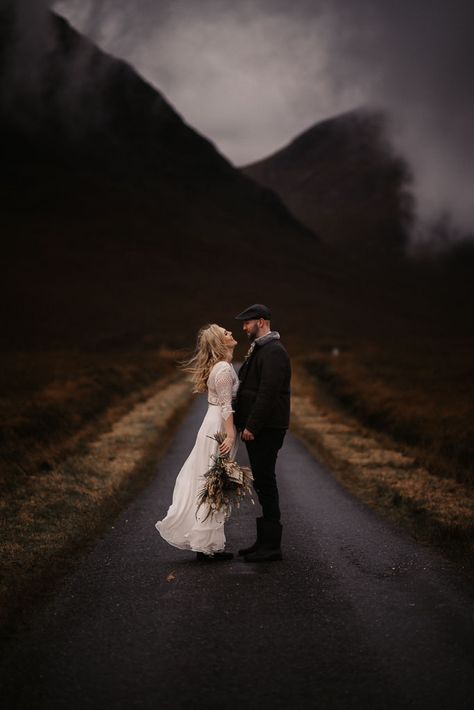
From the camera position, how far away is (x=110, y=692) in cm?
378

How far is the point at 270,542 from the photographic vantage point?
6.45 meters

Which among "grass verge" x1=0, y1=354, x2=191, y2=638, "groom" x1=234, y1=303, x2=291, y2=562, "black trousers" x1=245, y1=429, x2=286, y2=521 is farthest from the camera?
"black trousers" x1=245, y1=429, x2=286, y2=521

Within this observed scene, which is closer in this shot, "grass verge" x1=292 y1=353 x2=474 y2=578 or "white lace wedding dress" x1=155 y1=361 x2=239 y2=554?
"white lace wedding dress" x1=155 y1=361 x2=239 y2=554

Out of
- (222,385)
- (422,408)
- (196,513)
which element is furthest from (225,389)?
(422,408)

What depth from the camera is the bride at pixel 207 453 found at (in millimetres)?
6367

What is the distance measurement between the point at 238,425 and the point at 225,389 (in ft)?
1.53

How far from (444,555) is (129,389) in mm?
21974

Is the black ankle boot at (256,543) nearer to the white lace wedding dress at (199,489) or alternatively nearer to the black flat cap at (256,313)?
the white lace wedding dress at (199,489)

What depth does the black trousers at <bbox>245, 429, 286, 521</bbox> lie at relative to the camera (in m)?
6.53

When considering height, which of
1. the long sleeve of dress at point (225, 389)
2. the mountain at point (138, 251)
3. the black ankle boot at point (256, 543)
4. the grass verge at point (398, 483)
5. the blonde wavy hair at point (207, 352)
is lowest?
the black ankle boot at point (256, 543)

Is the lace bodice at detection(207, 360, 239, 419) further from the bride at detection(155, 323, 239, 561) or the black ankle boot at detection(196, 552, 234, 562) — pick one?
the black ankle boot at detection(196, 552, 234, 562)

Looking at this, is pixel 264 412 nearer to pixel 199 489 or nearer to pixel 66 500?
pixel 199 489

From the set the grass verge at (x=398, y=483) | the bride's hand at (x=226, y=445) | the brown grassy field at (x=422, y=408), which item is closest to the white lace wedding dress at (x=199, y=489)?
the bride's hand at (x=226, y=445)

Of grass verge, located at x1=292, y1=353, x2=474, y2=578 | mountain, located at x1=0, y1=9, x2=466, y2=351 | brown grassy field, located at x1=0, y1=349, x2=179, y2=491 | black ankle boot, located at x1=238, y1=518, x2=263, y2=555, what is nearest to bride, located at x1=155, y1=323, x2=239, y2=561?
black ankle boot, located at x1=238, y1=518, x2=263, y2=555
